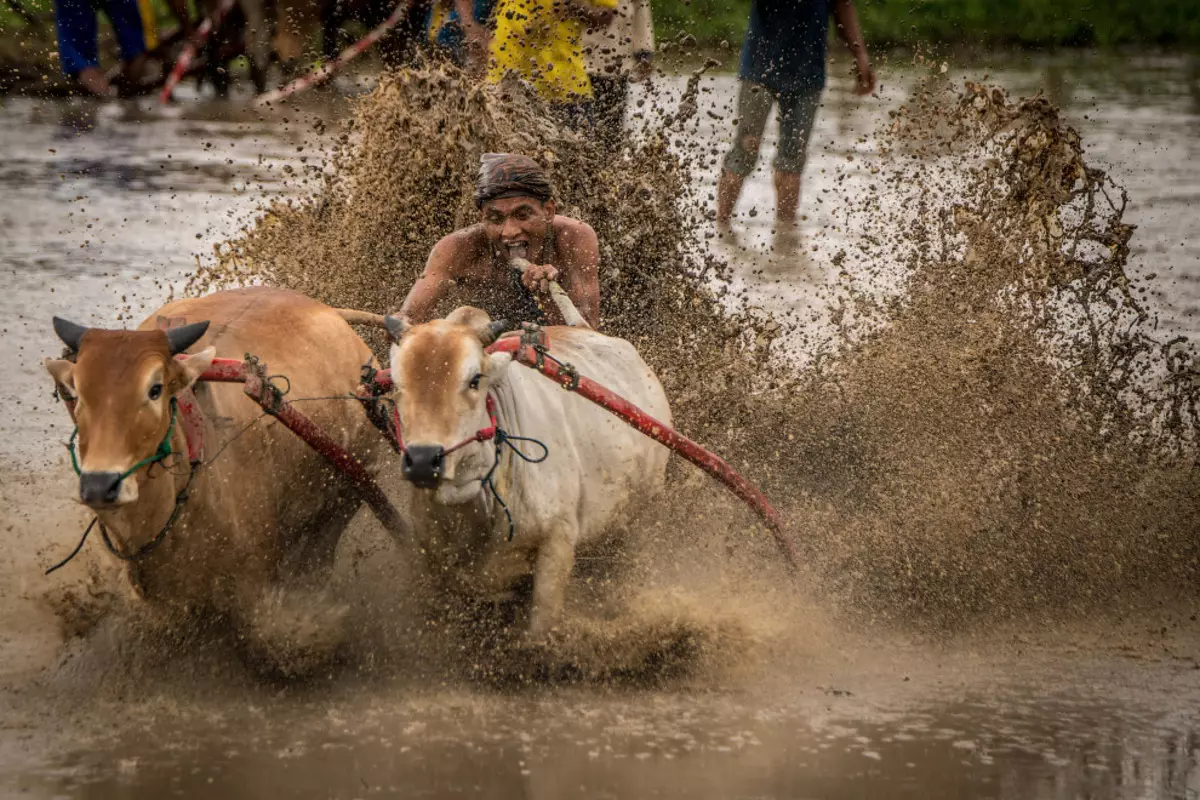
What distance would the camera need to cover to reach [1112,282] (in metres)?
7.56

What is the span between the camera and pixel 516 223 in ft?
21.5

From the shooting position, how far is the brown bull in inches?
183

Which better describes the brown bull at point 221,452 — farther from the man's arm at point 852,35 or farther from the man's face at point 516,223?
the man's arm at point 852,35

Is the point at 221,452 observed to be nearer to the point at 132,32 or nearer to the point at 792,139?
the point at 792,139

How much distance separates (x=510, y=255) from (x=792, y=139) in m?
4.54

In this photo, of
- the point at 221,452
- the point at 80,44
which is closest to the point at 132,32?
the point at 80,44

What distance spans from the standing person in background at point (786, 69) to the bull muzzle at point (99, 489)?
6428mm

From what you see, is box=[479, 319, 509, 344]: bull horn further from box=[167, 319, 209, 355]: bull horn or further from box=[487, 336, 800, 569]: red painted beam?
box=[167, 319, 209, 355]: bull horn

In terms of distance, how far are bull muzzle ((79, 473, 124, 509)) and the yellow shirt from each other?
15.4 feet

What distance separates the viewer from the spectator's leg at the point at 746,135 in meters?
10.5

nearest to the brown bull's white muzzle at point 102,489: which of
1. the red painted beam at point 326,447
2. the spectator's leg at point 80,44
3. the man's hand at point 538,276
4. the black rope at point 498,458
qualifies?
the red painted beam at point 326,447

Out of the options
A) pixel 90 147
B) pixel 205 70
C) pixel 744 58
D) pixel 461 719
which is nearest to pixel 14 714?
pixel 461 719

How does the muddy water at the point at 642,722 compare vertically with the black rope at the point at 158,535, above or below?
below

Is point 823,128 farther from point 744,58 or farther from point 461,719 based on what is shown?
point 461,719
